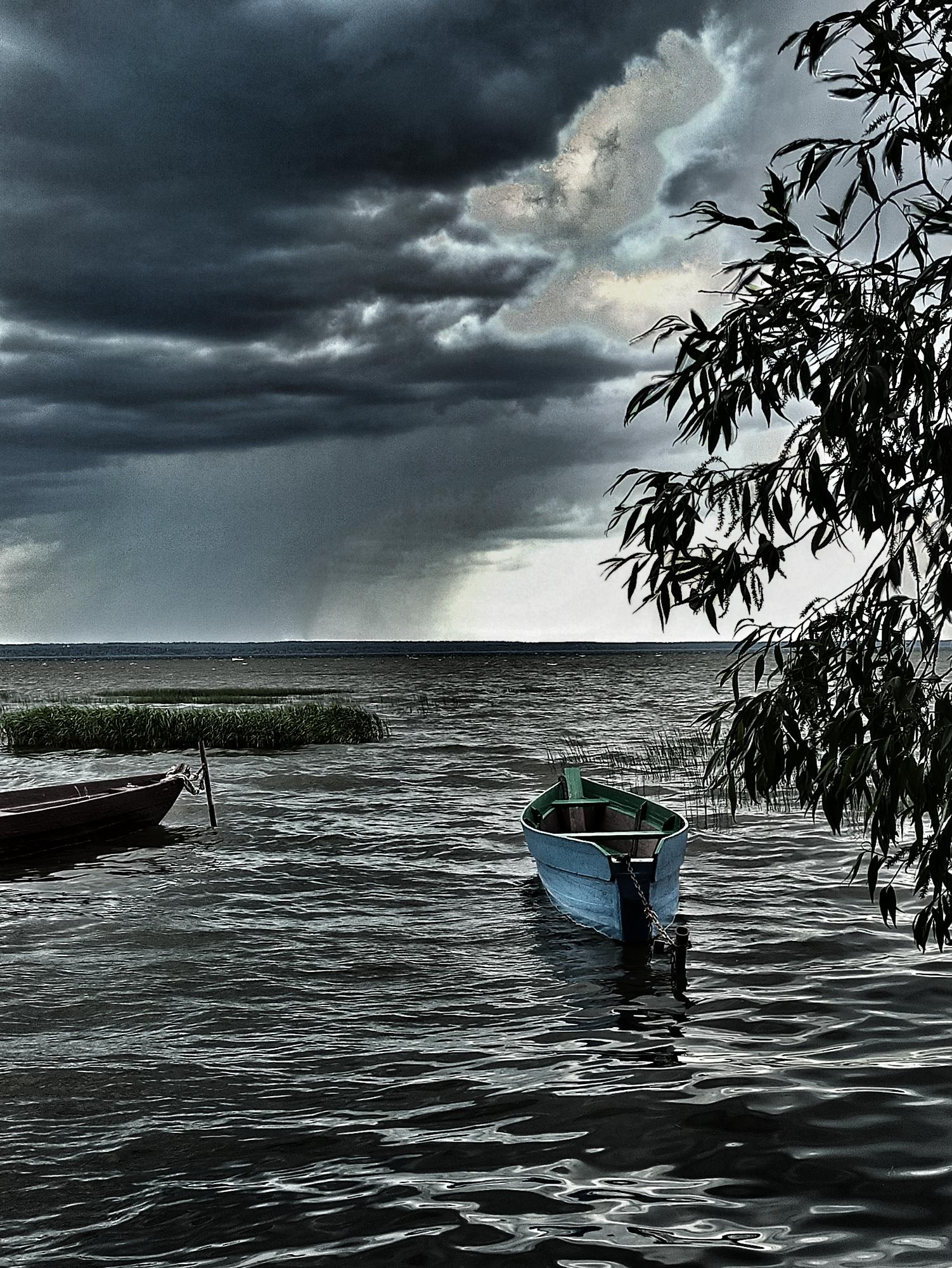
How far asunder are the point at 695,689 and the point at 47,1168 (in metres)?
82.5

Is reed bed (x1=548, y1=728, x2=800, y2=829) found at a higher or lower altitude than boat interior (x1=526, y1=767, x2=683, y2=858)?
lower

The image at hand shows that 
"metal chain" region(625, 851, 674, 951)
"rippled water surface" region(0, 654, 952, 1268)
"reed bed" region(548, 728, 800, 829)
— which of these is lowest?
"rippled water surface" region(0, 654, 952, 1268)

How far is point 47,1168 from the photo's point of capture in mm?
8016

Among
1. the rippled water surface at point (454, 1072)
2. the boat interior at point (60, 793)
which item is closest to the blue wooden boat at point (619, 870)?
the rippled water surface at point (454, 1072)

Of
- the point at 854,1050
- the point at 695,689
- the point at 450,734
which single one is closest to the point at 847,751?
the point at 854,1050

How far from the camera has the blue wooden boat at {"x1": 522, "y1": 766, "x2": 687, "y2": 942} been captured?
45.0ft

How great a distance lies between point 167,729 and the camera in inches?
1594

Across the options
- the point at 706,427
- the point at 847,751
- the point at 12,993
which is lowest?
the point at 12,993

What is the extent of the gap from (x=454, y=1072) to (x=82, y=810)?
1448 cm

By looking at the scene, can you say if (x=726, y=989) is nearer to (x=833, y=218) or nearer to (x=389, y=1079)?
(x=389, y=1079)

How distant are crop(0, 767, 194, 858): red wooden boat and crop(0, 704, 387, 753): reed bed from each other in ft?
51.3

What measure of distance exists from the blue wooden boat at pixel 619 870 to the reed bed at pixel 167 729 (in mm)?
24401

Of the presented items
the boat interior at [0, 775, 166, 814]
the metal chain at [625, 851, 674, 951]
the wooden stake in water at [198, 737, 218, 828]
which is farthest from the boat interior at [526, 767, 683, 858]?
the boat interior at [0, 775, 166, 814]

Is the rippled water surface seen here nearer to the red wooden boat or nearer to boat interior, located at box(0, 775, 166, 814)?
the red wooden boat
